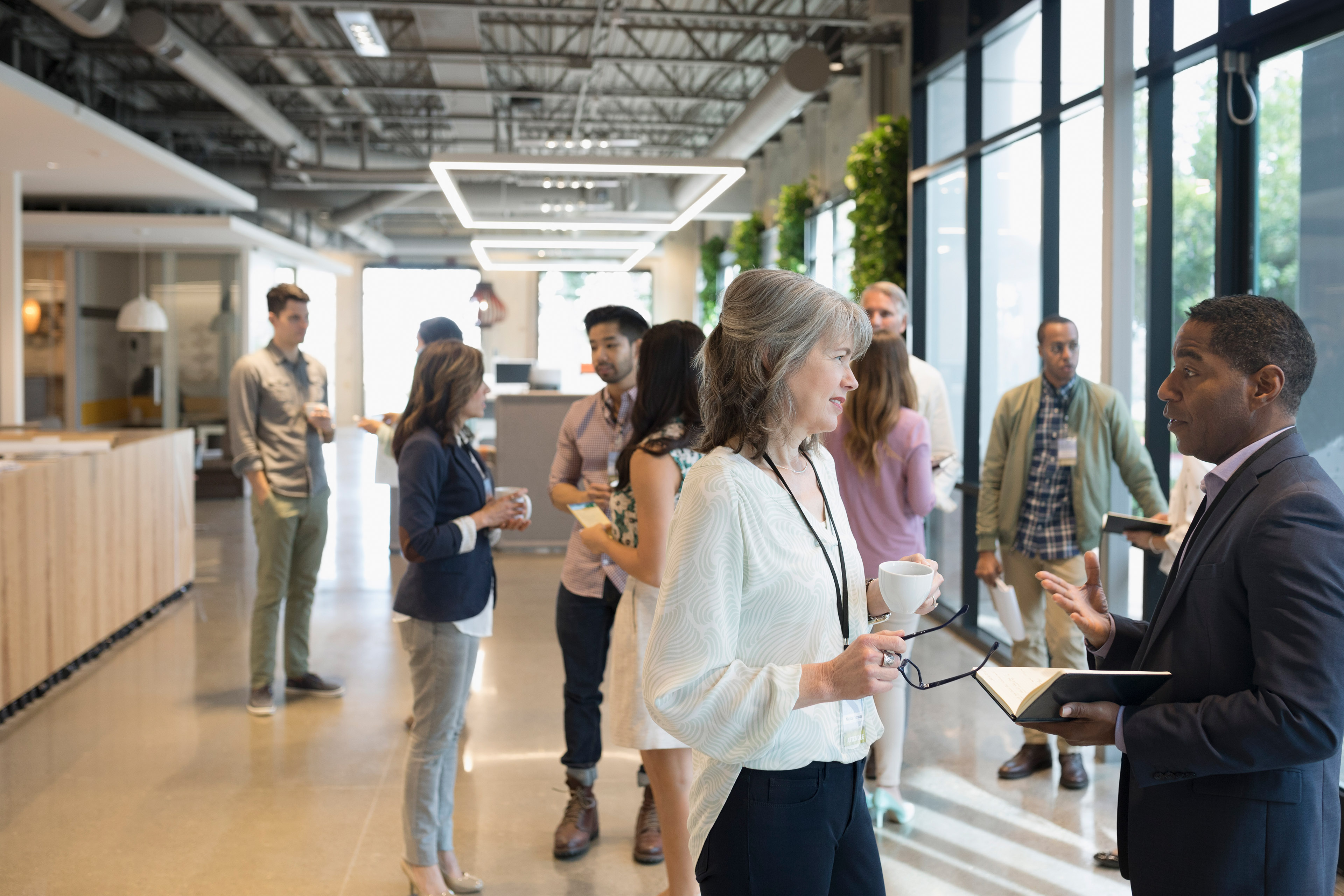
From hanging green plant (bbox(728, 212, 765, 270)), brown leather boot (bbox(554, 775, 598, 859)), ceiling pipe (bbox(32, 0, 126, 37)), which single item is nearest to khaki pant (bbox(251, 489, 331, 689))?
brown leather boot (bbox(554, 775, 598, 859))

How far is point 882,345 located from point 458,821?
217 centimetres

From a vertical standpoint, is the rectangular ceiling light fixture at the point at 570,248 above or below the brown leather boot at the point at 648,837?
above

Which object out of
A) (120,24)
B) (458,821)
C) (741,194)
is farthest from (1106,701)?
(741,194)

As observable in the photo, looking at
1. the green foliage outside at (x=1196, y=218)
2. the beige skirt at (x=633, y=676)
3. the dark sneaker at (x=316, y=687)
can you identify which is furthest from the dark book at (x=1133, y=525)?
the dark sneaker at (x=316, y=687)

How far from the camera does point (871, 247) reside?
7527 mm

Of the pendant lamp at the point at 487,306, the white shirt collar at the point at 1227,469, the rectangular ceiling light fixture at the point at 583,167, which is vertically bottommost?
the white shirt collar at the point at 1227,469

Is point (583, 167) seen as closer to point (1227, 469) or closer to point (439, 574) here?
point (439, 574)

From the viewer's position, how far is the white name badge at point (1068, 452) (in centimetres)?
402

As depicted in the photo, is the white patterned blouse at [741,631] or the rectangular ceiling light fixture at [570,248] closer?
the white patterned blouse at [741,631]

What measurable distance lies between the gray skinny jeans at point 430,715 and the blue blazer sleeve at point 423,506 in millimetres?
203

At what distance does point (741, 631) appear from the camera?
157 centimetres

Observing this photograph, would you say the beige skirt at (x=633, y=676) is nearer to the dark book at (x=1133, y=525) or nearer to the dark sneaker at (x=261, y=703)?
the dark book at (x=1133, y=525)

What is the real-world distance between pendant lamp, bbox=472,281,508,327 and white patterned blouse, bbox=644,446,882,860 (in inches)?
779

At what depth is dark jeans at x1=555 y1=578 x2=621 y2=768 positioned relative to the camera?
3359 millimetres
